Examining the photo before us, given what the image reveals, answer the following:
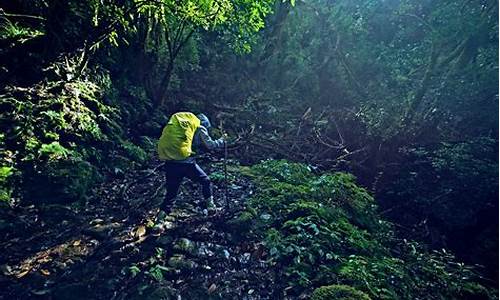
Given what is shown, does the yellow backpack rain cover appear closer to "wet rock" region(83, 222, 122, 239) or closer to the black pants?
the black pants

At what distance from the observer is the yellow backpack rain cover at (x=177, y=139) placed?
6.82 meters

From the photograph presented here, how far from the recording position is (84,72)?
8.95m

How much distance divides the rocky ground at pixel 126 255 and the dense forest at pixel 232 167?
29mm

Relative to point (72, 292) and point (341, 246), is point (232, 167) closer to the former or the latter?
point (341, 246)

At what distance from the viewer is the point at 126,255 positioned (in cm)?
621

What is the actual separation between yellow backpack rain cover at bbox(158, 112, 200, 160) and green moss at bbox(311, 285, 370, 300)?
3.43 meters

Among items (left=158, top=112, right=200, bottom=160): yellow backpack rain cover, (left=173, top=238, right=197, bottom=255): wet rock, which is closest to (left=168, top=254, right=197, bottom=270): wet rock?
(left=173, top=238, right=197, bottom=255): wet rock

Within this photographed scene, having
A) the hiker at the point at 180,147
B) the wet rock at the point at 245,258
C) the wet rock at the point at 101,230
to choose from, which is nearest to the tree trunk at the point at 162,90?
the hiker at the point at 180,147

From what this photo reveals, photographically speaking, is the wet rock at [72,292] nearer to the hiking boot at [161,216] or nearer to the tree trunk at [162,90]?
the hiking boot at [161,216]

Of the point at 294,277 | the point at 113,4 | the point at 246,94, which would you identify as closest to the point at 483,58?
the point at 246,94

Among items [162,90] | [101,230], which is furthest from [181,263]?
[162,90]

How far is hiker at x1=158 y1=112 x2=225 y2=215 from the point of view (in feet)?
22.4

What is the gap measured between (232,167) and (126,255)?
424 centimetres

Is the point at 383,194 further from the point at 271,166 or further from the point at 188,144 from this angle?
the point at 188,144
